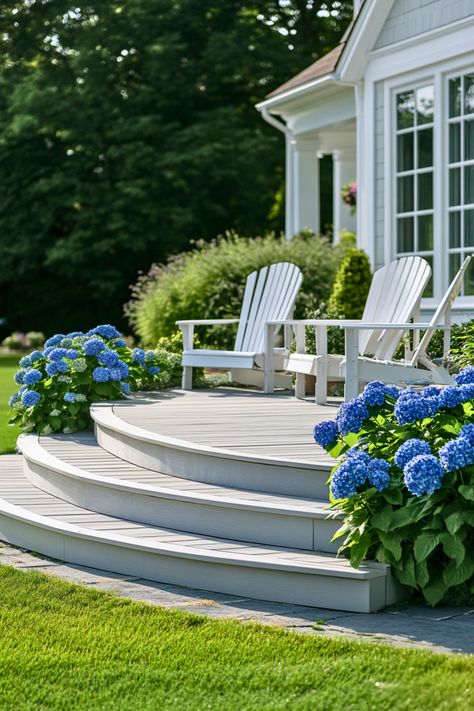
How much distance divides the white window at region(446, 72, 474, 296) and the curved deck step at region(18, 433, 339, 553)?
4.24 metres

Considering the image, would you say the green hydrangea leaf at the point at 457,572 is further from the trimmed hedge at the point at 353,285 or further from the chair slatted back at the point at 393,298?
the trimmed hedge at the point at 353,285

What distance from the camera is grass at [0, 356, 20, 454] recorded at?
791 centimetres

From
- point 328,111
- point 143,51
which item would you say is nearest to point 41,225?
point 143,51

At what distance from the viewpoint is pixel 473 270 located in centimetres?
888

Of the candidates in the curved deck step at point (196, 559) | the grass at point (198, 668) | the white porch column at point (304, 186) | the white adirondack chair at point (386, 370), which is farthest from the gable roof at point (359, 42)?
the grass at point (198, 668)

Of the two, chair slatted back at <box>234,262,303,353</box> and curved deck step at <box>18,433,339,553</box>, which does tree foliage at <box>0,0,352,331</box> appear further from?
curved deck step at <box>18,433,339,553</box>

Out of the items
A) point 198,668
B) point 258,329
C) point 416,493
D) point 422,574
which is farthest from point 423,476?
point 258,329

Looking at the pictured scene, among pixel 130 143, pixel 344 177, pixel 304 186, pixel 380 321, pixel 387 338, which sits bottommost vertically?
pixel 387 338

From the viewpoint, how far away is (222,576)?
13.8 ft

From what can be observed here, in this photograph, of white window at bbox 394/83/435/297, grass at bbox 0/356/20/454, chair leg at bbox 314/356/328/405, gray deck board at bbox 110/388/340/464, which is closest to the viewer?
gray deck board at bbox 110/388/340/464

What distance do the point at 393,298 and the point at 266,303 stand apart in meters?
1.36

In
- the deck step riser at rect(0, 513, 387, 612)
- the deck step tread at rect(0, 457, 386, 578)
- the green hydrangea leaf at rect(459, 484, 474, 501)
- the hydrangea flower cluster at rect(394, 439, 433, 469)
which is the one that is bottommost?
the deck step riser at rect(0, 513, 387, 612)

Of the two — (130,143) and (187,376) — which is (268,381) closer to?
(187,376)

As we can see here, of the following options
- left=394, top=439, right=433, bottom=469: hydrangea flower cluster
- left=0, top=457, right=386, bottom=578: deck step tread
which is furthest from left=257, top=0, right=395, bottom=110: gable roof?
left=394, top=439, right=433, bottom=469: hydrangea flower cluster
